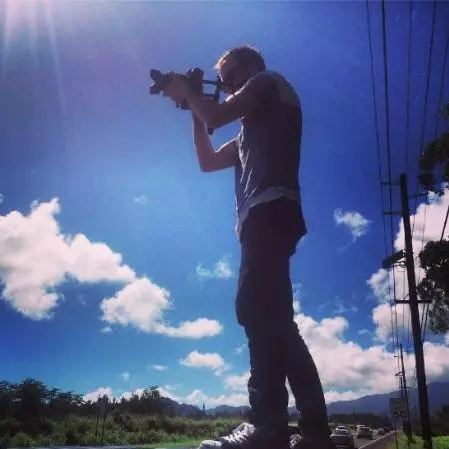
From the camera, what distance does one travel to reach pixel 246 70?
7.06 feet

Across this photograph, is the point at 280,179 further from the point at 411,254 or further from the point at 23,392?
the point at 23,392

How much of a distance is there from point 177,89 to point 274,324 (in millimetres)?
1104

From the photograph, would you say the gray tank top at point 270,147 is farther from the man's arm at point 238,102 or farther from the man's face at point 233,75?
the man's face at point 233,75

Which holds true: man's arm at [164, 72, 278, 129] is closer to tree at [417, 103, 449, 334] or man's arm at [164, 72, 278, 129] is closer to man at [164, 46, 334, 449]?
man at [164, 46, 334, 449]

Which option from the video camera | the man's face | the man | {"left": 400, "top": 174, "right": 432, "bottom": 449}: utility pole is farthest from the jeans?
{"left": 400, "top": 174, "right": 432, "bottom": 449}: utility pole

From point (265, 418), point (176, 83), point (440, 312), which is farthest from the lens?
point (440, 312)

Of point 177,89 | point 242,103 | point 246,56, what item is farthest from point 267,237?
point 246,56

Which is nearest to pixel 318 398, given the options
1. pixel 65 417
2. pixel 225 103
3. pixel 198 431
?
pixel 225 103

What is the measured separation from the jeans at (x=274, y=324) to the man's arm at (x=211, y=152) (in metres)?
0.69

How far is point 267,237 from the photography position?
1820mm

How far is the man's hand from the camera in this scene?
6.80ft

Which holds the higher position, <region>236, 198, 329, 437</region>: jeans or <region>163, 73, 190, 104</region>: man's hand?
<region>163, 73, 190, 104</region>: man's hand

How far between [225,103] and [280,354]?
3.41ft

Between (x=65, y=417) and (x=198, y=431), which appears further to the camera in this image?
(x=198, y=431)
